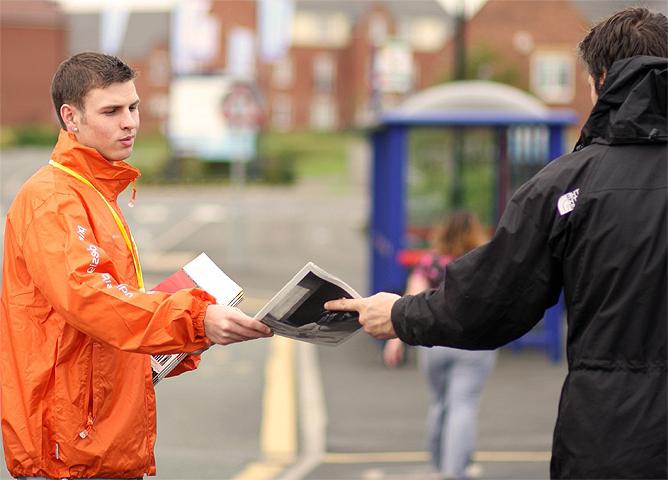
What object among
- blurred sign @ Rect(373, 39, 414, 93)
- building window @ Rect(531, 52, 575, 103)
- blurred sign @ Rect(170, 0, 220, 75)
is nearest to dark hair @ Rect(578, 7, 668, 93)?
blurred sign @ Rect(373, 39, 414, 93)

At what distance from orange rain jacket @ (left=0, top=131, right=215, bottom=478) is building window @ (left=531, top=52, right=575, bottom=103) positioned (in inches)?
2173

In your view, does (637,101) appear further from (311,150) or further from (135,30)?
(135,30)

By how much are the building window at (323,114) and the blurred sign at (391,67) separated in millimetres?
61399

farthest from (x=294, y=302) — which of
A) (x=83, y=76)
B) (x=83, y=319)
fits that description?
(x=83, y=76)

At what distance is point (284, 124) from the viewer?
89000mm

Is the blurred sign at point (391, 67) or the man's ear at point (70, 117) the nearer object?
the man's ear at point (70, 117)

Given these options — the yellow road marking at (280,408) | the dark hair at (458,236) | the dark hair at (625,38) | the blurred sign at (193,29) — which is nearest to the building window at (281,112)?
the blurred sign at (193,29)

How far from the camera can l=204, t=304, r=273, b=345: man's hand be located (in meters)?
3.35

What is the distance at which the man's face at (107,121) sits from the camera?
137 inches

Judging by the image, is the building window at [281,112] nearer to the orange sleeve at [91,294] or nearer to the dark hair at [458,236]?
the dark hair at [458,236]

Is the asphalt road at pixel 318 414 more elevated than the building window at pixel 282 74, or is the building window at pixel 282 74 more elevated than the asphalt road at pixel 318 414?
the building window at pixel 282 74

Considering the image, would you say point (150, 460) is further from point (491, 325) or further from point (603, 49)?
point (603, 49)

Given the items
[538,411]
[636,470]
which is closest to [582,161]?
[636,470]

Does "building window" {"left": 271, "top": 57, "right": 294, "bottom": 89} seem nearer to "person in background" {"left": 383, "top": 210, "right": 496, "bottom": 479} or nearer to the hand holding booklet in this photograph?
"person in background" {"left": 383, "top": 210, "right": 496, "bottom": 479}
